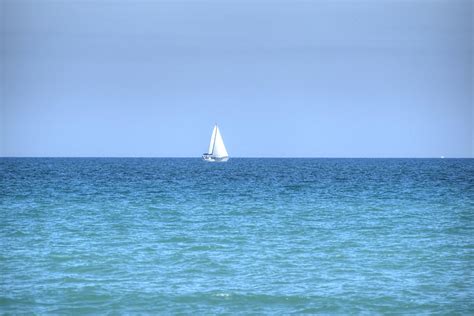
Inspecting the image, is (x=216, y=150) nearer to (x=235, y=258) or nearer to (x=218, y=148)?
(x=218, y=148)

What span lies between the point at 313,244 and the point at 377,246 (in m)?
2.30

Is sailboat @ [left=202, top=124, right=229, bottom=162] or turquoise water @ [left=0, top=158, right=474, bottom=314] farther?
sailboat @ [left=202, top=124, right=229, bottom=162]

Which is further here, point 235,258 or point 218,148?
point 218,148

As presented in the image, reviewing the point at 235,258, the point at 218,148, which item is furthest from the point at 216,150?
the point at 235,258

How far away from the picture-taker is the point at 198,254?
22.2 meters

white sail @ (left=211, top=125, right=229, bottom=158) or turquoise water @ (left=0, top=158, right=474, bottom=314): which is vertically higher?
white sail @ (left=211, top=125, right=229, bottom=158)

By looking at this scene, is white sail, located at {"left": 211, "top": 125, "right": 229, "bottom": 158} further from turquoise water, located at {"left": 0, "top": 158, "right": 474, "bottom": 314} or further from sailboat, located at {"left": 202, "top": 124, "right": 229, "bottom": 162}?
turquoise water, located at {"left": 0, "top": 158, "right": 474, "bottom": 314}

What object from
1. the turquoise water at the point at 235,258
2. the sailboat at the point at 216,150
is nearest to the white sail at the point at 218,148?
the sailboat at the point at 216,150

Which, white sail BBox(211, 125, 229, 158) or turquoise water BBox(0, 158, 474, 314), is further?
white sail BBox(211, 125, 229, 158)

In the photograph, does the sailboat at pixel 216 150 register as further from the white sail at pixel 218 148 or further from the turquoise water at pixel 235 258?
the turquoise water at pixel 235 258

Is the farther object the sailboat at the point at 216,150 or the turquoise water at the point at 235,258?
the sailboat at the point at 216,150

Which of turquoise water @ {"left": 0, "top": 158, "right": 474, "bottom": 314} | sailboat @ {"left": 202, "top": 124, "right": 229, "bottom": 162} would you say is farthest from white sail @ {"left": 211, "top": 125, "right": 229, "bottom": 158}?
turquoise water @ {"left": 0, "top": 158, "right": 474, "bottom": 314}

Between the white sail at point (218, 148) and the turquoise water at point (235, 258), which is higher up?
the white sail at point (218, 148)

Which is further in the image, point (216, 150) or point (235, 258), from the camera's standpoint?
point (216, 150)
